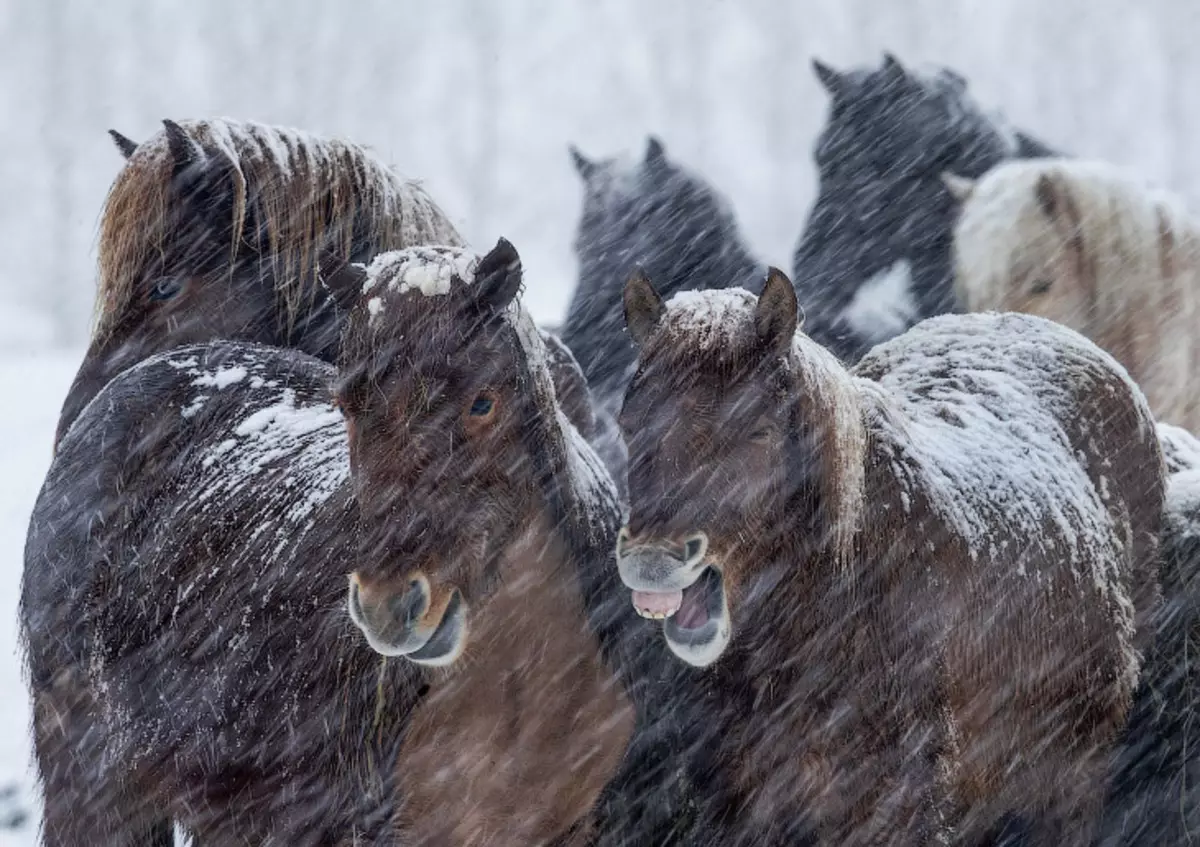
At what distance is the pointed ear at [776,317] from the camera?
2.38 m

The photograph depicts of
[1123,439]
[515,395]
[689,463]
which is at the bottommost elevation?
[1123,439]

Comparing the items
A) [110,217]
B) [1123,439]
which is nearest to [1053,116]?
[1123,439]

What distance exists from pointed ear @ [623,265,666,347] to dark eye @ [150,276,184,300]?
176 centimetres

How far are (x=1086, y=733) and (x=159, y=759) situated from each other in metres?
2.47

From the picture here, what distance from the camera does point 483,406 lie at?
231cm

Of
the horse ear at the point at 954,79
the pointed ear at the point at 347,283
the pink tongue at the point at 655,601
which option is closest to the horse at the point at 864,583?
the pink tongue at the point at 655,601

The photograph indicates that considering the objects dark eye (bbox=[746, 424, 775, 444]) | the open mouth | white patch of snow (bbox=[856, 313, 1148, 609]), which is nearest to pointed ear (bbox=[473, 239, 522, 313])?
dark eye (bbox=[746, 424, 775, 444])

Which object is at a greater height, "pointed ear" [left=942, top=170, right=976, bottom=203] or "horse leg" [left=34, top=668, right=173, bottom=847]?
"horse leg" [left=34, top=668, right=173, bottom=847]

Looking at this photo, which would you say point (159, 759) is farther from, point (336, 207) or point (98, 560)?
point (336, 207)

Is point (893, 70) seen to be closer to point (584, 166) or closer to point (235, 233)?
point (584, 166)

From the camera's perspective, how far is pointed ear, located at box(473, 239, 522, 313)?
2.35 metres

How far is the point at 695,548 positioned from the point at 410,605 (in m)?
0.56

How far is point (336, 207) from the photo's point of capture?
359cm

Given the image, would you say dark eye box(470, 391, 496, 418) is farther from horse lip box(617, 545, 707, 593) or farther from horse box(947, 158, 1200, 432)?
horse box(947, 158, 1200, 432)
